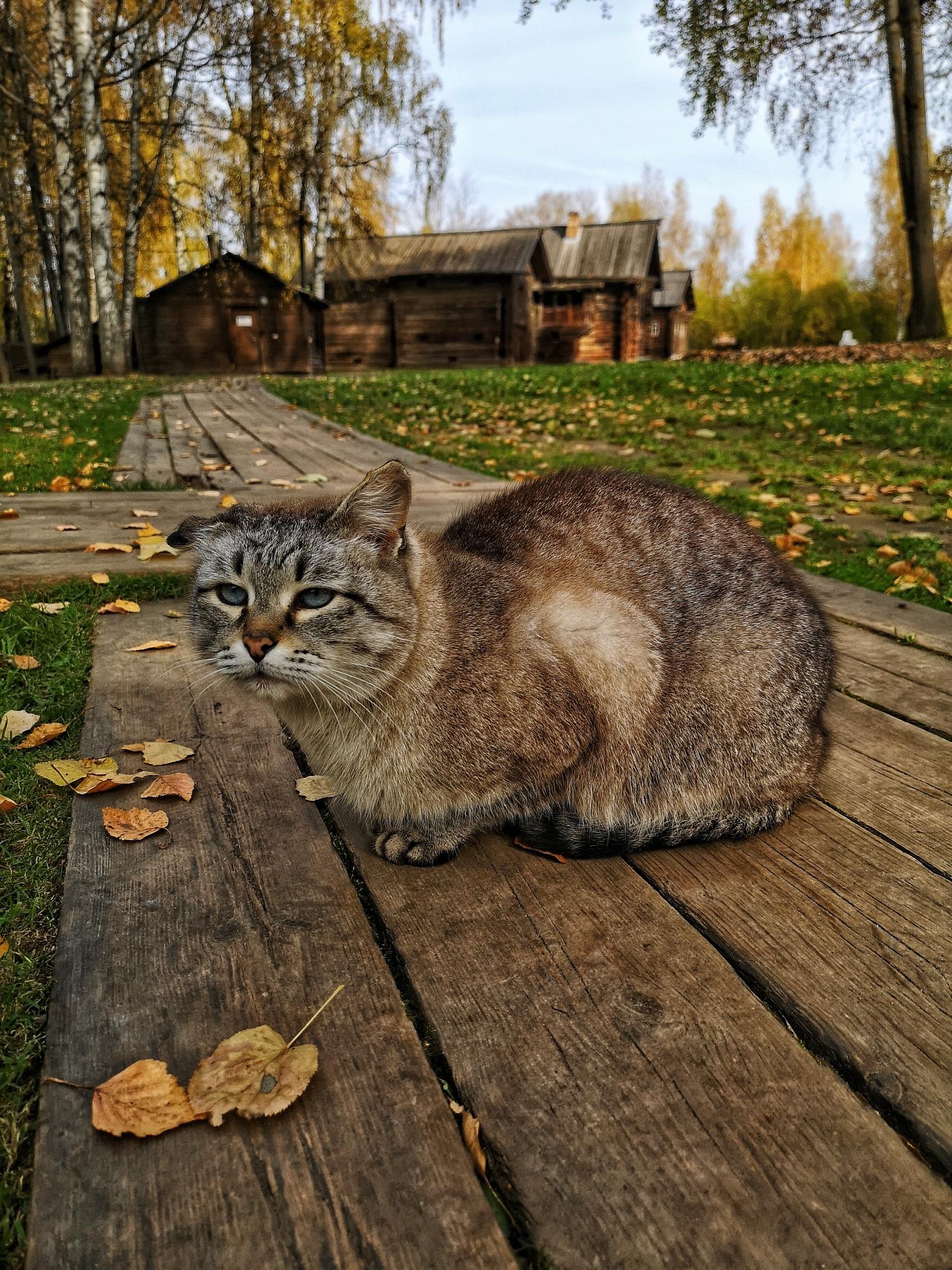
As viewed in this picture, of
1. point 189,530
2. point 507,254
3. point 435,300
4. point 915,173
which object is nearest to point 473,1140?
point 189,530

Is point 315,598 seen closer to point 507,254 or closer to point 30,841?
point 30,841

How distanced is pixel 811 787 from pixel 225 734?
162cm

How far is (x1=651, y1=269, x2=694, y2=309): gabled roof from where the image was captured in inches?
1681

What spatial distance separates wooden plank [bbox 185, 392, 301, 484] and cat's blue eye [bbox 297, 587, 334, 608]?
12.9 ft

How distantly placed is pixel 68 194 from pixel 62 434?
1482 cm

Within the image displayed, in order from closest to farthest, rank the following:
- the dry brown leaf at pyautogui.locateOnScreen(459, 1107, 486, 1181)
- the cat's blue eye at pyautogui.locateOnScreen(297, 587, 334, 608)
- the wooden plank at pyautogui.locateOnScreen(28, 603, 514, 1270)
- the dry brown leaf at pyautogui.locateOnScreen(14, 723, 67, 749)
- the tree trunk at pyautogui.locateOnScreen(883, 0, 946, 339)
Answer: the wooden plank at pyautogui.locateOnScreen(28, 603, 514, 1270) → the dry brown leaf at pyautogui.locateOnScreen(459, 1107, 486, 1181) → the cat's blue eye at pyautogui.locateOnScreen(297, 587, 334, 608) → the dry brown leaf at pyautogui.locateOnScreen(14, 723, 67, 749) → the tree trunk at pyautogui.locateOnScreen(883, 0, 946, 339)

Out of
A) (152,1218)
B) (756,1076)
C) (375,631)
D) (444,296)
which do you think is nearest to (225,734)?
(375,631)

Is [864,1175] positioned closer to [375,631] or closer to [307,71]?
[375,631]

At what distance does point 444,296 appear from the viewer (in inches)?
1276

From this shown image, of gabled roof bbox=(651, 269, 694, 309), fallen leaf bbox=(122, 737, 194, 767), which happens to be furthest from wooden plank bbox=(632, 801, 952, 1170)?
gabled roof bbox=(651, 269, 694, 309)

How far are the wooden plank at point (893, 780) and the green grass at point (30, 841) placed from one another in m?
1.79

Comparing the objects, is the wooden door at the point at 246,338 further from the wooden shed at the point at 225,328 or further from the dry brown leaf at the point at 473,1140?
the dry brown leaf at the point at 473,1140

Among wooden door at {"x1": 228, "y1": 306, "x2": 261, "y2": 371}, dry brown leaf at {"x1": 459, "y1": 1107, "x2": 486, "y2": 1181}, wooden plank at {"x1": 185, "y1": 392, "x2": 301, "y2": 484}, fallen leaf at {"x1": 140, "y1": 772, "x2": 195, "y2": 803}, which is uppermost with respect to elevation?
wooden door at {"x1": 228, "y1": 306, "x2": 261, "y2": 371}

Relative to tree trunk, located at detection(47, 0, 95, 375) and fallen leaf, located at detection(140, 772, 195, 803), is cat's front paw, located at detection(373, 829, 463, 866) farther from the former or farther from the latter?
tree trunk, located at detection(47, 0, 95, 375)
